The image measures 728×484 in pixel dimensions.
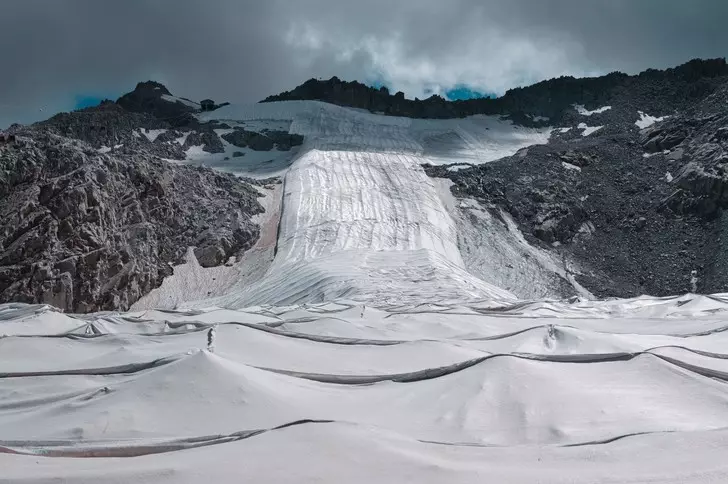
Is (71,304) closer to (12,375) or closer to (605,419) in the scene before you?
(12,375)

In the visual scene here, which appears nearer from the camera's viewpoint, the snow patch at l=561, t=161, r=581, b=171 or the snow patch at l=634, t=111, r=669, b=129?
the snow patch at l=561, t=161, r=581, b=171

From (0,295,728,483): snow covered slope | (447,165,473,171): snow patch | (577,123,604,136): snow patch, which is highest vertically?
(577,123,604,136): snow patch

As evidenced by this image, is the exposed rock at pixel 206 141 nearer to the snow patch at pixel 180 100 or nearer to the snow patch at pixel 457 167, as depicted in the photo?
the snow patch at pixel 180 100

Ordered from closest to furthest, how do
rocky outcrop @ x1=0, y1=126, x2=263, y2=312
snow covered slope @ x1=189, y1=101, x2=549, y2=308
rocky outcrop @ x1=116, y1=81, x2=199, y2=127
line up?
1. snow covered slope @ x1=189, y1=101, x2=549, y2=308
2. rocky outcrop @ x1=0, y1=126, x2=263, y2=312
3. rocky outcrop @ x1=116, y1=81, x2=199, y2=127

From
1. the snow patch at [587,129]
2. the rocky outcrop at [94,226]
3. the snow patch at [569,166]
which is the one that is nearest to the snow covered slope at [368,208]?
the snow patch at [587,129]

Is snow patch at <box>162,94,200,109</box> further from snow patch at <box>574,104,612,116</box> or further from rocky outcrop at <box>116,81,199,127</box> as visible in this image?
snow patch at <box>574,104,612,116</box>

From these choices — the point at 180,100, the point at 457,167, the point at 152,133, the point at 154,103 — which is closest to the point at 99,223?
the point at 457,167

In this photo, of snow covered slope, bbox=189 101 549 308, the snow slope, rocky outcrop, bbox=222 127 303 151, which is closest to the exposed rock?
rocky outcrop, bbox=222 127 303 151
